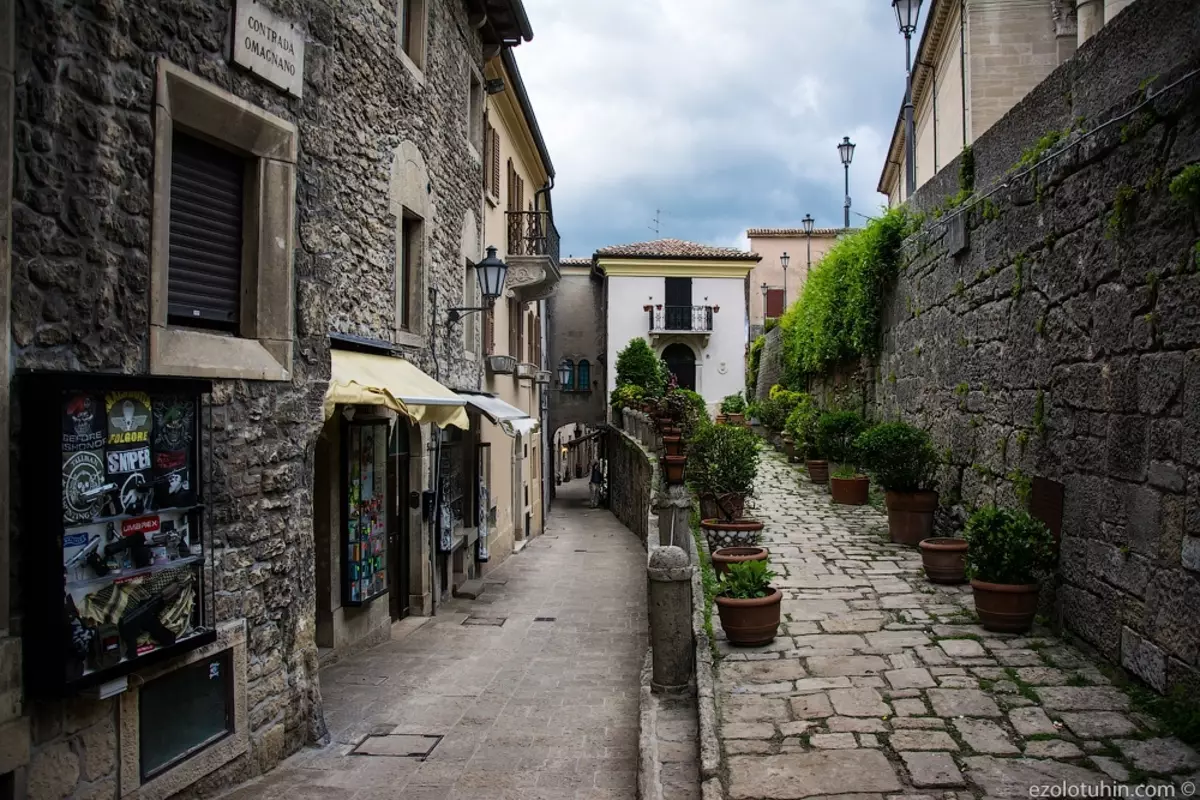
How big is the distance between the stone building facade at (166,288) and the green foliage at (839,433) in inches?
317

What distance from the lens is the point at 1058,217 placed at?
6.18 m

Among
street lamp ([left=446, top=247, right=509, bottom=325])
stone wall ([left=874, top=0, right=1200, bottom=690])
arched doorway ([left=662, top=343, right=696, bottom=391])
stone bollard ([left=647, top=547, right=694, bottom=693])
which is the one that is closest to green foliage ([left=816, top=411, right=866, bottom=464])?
stone wall ([left=874, top=0, right=1200, bottom=690])

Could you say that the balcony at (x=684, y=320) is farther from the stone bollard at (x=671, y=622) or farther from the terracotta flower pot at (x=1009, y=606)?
the stone bollard at (x=671, y=622)

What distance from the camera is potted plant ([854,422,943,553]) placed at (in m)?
8.72

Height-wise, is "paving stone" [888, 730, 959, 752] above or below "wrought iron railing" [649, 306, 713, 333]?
below

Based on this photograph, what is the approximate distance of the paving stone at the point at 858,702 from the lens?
4.67 metres

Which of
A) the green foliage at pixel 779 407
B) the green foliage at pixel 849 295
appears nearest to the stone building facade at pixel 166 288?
the green foliage at pixel 849 295

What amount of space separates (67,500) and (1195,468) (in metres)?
5.69

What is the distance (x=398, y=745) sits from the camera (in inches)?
234

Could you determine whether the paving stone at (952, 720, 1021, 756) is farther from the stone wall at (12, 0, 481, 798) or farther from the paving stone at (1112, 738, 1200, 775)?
the stone wall at (12, 0, 481, 798)

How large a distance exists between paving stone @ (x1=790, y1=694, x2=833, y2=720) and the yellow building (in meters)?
7.42

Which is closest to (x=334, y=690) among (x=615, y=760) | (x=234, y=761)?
(x=234, y=761)

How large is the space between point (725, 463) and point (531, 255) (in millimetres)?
7918

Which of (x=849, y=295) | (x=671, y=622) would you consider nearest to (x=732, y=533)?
(x=671, y=622)
